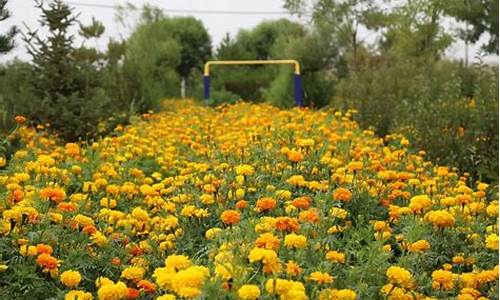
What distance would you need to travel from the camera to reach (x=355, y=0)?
677 inches

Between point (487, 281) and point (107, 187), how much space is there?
2.16 m

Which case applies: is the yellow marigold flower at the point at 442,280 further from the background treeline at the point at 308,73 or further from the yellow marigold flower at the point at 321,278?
the background treeline at the point at 308,73

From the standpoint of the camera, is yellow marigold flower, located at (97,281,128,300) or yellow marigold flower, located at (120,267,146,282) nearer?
yellow marigold flower, located at (97,281,128,300)

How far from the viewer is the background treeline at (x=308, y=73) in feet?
24.6

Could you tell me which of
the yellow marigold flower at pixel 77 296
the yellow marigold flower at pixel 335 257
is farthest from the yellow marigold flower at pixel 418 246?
the yellow marigold flower at pixel 77 296

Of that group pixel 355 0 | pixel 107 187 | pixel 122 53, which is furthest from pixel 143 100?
pixel 107 187

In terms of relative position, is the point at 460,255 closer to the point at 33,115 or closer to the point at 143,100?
the point at 33,115

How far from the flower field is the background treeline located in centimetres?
197

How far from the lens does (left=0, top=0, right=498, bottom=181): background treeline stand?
24.6ft

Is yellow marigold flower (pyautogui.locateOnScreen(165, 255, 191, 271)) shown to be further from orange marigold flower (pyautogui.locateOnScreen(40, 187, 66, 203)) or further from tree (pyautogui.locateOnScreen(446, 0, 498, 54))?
tree (pyautogui.locateOnScreen(446, 0, 498, 54))

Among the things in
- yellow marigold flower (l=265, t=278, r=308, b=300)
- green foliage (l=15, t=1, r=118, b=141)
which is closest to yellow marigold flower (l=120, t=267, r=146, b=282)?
yellow marigold flower (l=265, t=278, r=308, b=300)

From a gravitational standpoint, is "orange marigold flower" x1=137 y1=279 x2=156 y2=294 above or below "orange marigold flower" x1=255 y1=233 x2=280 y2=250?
below

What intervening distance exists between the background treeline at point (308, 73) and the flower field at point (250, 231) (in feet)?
6.47

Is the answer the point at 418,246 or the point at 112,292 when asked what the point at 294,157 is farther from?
the point at 112,292
